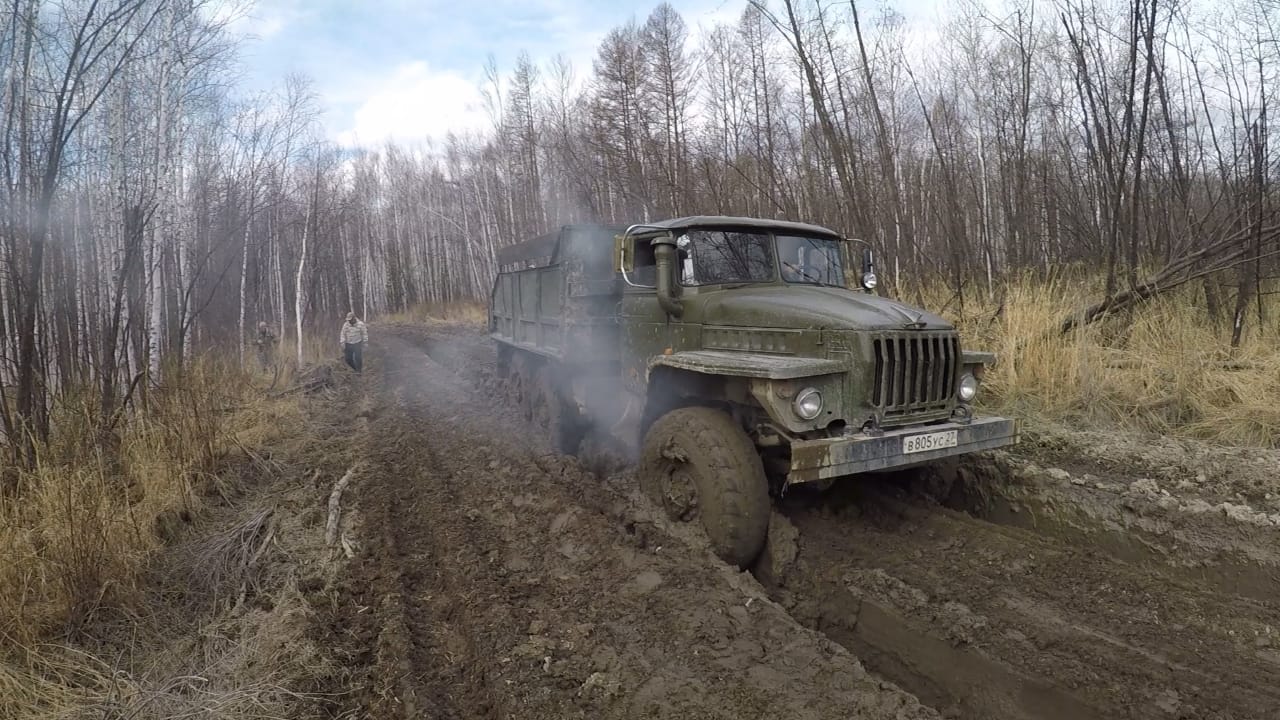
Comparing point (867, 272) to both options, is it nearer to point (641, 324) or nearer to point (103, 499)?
point (641, 324)

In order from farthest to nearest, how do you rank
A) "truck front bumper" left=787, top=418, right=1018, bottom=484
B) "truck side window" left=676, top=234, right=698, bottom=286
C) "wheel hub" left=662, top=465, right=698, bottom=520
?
"truck side window" left=676, top=234, right=698, bottom=286 → "wheel hub" left=662, top=465, right=698, bottom=520 → "truck front bumper" left=787, top=418, right=1018, bottom=484

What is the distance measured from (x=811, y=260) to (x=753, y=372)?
6.20ft

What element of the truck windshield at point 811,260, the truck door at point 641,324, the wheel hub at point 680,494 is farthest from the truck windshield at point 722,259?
the wheel hub at point 680,494

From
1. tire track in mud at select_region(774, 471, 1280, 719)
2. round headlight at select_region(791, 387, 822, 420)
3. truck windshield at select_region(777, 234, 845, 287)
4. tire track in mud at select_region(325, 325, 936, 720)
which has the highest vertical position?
truck windshield at select_region(777, 234, 845, 287)

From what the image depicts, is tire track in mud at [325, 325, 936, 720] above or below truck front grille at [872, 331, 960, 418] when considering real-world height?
below

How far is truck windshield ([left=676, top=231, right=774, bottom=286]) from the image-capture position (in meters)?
5.05

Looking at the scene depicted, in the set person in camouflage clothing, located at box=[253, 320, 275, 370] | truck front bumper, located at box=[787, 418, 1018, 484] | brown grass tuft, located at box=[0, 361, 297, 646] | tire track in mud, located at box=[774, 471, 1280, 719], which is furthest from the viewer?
person in camouflage clothing, located at box=[253, 320, 275, 370]

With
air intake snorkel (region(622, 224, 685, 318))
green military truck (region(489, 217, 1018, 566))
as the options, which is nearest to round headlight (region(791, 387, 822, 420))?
green military truck (region(489, 217, 1018, 566))

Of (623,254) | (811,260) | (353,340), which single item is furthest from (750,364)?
(353,340)

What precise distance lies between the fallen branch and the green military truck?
215cm

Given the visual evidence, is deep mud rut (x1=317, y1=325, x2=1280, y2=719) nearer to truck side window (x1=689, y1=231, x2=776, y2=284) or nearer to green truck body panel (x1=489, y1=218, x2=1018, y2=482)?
green truck body panel (x1=489, y1=218, x2=1018, y2=482)

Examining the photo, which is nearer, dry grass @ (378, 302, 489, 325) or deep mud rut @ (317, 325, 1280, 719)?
deep mud rut @ (317, 325, 1280, 719)

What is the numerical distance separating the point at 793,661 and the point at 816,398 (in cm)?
155

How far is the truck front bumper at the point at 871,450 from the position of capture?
3656 millimetres
